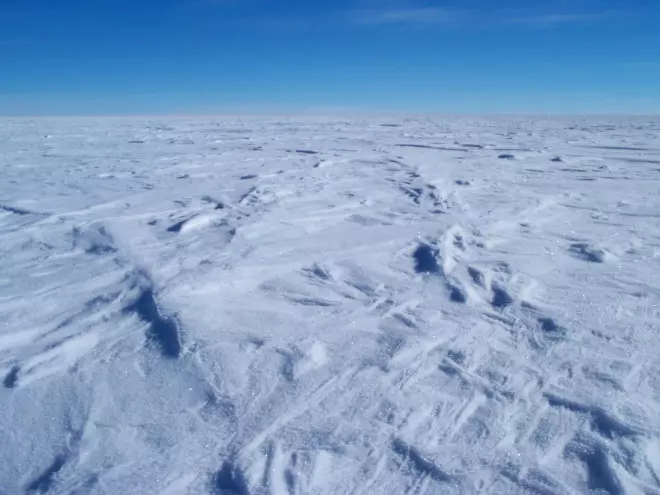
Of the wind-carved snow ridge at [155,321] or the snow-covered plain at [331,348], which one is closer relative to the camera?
the snow-covered plain at [331,348]

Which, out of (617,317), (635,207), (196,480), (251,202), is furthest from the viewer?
(251,202)

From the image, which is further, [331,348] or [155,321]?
[155,321]

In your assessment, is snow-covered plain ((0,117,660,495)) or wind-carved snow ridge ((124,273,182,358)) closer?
snow-covered plain ((0,117,660,495))

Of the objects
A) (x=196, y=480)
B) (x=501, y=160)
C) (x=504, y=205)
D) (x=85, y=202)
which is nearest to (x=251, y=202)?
(x=85, y=202)

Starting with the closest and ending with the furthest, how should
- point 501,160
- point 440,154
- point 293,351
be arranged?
point 293,351 < point 501,160 < point 440,154

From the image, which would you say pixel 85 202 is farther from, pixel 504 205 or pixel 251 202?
pixel 504 205

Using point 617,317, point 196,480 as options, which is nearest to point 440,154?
point 617,317

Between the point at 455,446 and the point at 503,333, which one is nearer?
the point at 455,446
